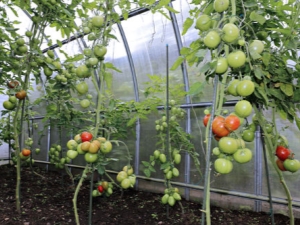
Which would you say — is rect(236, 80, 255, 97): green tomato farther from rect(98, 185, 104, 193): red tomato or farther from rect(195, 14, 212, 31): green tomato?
rect(98, 185, 104, 193): red tomato

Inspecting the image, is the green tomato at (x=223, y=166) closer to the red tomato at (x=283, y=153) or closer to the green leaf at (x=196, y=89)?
the green leaf at (x=196, y=89)

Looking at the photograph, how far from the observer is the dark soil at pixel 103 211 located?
224 centimetres

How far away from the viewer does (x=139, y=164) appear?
3.76 metres

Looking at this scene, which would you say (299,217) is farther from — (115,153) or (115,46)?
(115,46)

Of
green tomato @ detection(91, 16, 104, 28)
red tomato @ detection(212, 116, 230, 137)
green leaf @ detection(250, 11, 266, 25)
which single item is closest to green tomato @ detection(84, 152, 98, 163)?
green tomato @ detection(91, 16, 104, 28)

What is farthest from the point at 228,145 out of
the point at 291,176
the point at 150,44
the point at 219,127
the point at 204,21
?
the point at 150,44

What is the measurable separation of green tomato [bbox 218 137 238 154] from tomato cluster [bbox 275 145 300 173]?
2.12 feet

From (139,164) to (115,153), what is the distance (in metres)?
0.47

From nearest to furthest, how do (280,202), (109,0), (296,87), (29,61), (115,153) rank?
(296,87)
(109,0)
(29,61)
(280,202)
(115,153)

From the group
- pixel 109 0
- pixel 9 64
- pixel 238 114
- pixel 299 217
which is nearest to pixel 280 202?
Answer: pixel 299 217

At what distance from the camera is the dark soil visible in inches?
88.3

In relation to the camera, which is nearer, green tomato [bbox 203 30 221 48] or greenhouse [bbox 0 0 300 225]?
green tomato [bbox 203 30 221 48]

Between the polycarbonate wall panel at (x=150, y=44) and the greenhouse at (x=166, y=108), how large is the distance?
0.01 m

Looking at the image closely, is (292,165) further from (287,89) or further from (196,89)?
(196,89)
